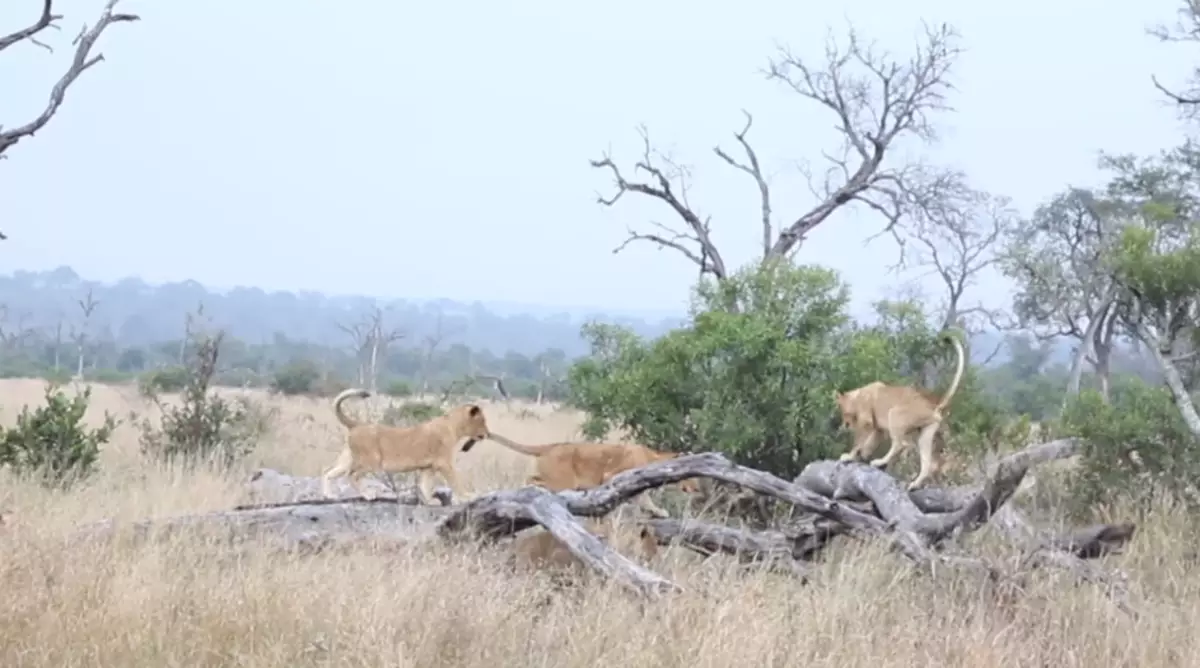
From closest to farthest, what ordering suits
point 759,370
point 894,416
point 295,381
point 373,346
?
point 894,416 < point 759,370 < point 373,346 < point 295,381

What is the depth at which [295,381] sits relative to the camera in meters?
30.9

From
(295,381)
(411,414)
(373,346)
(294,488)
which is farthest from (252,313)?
(294,488)

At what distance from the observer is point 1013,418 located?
1255cm

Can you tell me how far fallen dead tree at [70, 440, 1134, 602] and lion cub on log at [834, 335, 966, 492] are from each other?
131 cm

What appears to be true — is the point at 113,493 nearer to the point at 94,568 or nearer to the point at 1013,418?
the point at 94,568

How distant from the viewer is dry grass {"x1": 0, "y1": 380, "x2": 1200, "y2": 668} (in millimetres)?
4609

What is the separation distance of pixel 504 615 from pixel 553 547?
4.16 ft

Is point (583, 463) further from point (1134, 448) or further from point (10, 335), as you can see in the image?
point (10, 335)

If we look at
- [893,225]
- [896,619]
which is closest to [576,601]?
[896,619]

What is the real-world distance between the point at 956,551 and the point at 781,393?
12.2 ft

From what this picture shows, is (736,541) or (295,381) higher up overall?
(736,541)

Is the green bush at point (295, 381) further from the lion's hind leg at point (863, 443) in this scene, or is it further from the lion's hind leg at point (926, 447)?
the lion's hind leg at point (926, 447)

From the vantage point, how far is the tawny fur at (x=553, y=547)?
20.2ft

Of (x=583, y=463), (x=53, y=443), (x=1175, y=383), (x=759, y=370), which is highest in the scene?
(x=1175, y=383)
